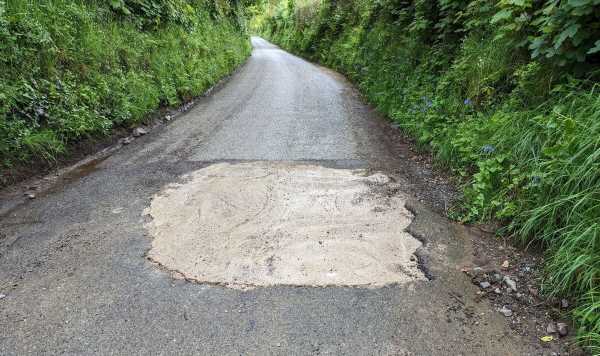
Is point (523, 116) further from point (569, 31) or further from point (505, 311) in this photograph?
point (505, 311)

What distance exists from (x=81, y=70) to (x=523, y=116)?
636 cm

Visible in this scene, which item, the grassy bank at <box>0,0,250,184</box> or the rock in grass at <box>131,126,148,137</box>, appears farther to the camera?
the rock in grass at <box>131,126,148,137</box>

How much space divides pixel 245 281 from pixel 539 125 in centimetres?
309

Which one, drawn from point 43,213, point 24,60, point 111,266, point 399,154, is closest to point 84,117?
point 24,60

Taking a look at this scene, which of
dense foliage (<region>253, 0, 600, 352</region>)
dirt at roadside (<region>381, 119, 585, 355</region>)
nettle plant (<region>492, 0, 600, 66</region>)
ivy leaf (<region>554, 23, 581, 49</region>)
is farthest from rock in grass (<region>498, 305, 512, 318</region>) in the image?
ivy leaf (<region>554, 23, 581, 49</region>)

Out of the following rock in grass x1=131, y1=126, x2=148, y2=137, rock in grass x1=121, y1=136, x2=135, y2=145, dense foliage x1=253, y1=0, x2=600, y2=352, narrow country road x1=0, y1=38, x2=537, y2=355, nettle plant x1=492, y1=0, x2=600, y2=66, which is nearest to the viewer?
narrow country road x1=0, y1=38, x2=537, y2=355

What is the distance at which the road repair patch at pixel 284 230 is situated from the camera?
2.95 meters

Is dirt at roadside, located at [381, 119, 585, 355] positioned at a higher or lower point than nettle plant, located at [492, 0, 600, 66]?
lower

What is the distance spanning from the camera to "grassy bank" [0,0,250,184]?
15.9 ft

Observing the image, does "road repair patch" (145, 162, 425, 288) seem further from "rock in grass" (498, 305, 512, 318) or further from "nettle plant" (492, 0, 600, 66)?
"nettle plant" (492, 0, 600, 66)

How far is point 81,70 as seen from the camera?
20.2ft

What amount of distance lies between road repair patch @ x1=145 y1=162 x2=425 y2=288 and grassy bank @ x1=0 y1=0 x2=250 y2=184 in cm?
209

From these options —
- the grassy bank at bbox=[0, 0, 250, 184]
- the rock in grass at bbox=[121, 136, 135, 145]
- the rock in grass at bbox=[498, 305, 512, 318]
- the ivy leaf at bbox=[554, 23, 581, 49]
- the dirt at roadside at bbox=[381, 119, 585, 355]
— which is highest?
the ivy leaf at bbox=[554, 23, 581, 49]

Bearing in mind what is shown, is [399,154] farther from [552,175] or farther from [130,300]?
[130,300]
